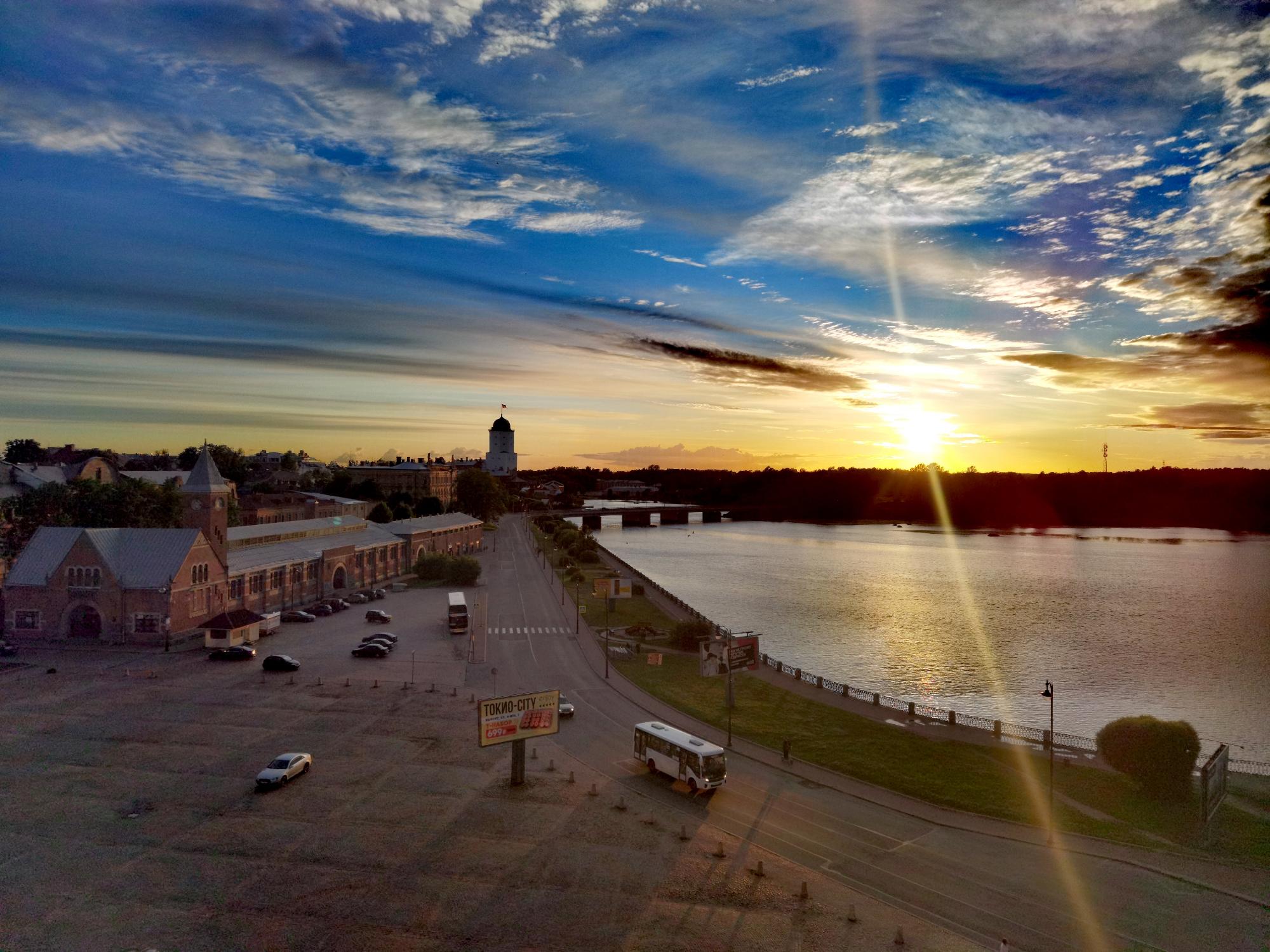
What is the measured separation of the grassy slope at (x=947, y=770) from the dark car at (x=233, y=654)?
27.3 m

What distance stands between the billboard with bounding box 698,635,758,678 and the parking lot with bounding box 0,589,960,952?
933 centimetres

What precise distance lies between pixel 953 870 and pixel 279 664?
41.8 m

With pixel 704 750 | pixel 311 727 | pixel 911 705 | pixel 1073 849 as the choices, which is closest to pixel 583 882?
pixel 704 750

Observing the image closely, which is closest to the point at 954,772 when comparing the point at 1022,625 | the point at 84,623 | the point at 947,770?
the point at 947,770

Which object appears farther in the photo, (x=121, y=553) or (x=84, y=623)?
(x=121, y=553)

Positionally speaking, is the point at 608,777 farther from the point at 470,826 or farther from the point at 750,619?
the point at 750,619

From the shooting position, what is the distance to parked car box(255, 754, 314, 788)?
102ft

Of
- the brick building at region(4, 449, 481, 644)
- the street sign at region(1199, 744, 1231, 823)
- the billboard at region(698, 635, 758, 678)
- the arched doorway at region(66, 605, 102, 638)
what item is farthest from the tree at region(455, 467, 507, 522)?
the street sign at region(1199, 744, 1231, 823)

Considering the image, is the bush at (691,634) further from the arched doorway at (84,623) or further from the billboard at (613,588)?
the arched doorway at (84,623)

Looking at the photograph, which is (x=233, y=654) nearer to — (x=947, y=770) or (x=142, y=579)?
(x=142, y=579)

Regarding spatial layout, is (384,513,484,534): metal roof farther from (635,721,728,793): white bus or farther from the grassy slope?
(635,721,728,793): white bus

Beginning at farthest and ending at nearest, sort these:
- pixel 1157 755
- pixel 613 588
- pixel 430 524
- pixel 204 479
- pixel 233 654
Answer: pixel 430 524
pixel 613 588
pixel 204 479
pixel 233 654
pixel 1157 755

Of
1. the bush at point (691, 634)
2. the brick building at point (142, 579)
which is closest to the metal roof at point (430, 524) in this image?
the brick building at point (142, 579)

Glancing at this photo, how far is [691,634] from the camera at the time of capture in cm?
6141
